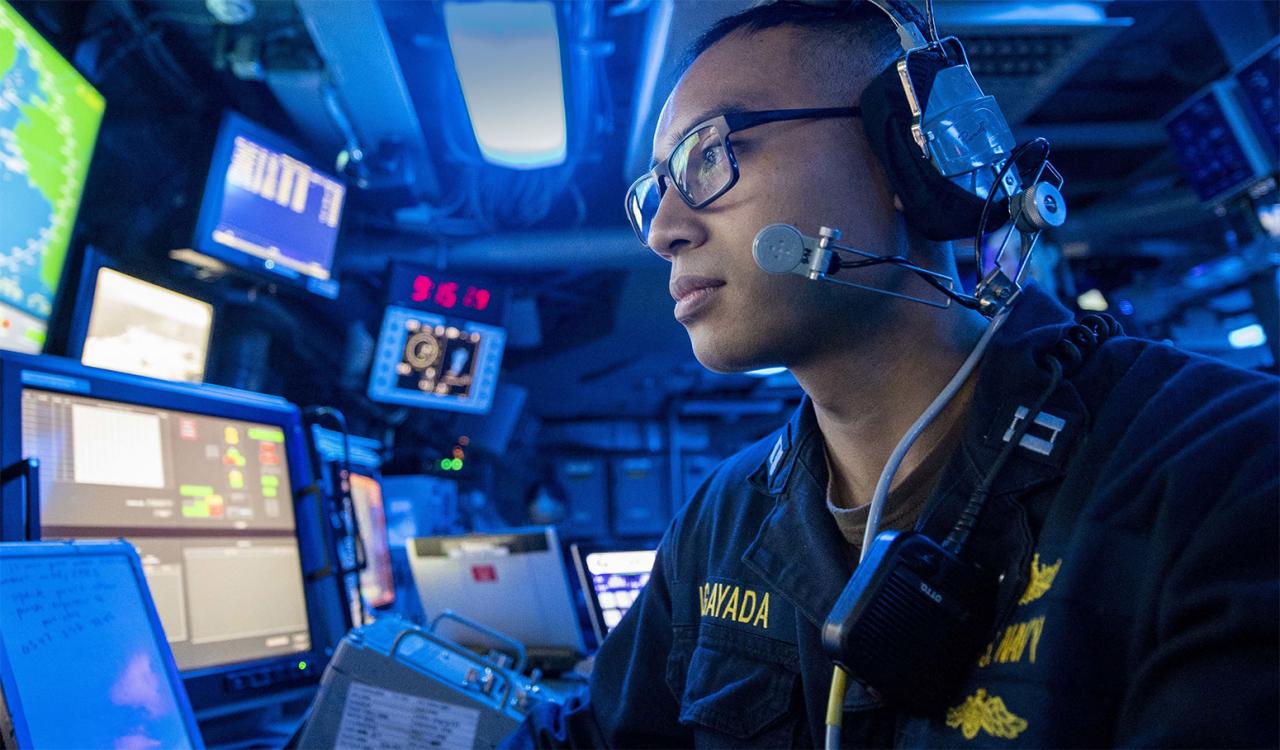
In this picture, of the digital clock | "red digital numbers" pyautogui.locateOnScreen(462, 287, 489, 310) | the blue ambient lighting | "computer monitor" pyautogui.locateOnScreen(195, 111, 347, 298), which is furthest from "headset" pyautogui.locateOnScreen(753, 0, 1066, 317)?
the blue ambient lighting

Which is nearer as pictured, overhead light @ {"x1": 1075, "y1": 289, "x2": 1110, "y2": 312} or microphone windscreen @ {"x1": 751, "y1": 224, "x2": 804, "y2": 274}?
microphone windscreen @ {"x1": 751, "y1": 224, "x2": 804, "y2": 274}

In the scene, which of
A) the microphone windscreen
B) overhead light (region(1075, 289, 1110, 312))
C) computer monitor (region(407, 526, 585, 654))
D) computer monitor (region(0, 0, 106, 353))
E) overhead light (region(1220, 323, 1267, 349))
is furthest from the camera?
overhead light (region(1220, 323, 1267, 349))

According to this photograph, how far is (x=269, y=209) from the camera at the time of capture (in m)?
3.85

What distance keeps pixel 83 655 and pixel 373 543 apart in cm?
202

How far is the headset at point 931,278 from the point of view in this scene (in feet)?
2.53

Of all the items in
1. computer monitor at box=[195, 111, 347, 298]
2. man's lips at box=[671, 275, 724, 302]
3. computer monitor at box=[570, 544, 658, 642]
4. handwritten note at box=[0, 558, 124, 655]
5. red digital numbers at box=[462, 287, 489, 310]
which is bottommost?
computer monitor at box=[570, 544, 658, 642]

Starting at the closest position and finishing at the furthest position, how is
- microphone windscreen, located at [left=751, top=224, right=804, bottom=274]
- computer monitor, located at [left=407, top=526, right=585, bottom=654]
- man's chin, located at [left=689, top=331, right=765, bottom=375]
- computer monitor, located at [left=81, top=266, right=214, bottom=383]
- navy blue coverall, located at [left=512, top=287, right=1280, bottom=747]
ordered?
navy blue coverall, located at [left=512, top=287, right=1280, bottom=747]
microphone windscreen, located at [left=751, top=224, right=804, bottom=274]
man's chin, located at [left=689, top=331, right=765, bottom=375]
computer monitor, located at [left=407, top=526, right=585, bottom=654]
computer monitor, located at [left=81, top=266, right=214, bottom=383]

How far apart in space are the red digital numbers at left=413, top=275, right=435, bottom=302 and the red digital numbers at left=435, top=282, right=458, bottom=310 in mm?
61

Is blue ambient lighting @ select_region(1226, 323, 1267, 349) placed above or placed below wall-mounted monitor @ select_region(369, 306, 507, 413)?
below

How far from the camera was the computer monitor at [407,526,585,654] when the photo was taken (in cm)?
248

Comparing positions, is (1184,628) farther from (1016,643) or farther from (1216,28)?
(1216,28)

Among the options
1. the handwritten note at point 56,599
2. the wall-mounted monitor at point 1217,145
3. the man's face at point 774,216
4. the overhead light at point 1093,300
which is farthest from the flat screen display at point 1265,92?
the handwritten note at point 56,599

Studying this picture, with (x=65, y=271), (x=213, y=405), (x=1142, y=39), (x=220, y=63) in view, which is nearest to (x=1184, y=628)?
(x=213, y=405)

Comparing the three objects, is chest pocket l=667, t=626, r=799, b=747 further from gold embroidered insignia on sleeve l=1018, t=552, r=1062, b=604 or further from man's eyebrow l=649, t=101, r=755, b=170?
man's eyebrow l=649, t=101, r=755, b=170
